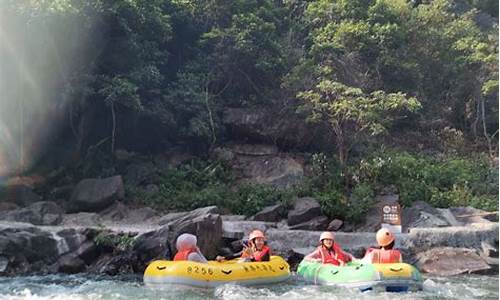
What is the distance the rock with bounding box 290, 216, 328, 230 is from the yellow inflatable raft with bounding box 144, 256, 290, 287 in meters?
4.22

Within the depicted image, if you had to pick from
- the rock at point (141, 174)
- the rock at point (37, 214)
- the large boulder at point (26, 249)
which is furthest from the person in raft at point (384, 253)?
the rock at point (141, 174)

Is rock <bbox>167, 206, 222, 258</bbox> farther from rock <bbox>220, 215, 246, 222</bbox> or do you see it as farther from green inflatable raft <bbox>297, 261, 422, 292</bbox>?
green inflatable raft <bbox>297, 261, 422, 292</bbox>

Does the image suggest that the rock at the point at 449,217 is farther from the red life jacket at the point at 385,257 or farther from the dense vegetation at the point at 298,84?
the red life jacket at the point at 385,257

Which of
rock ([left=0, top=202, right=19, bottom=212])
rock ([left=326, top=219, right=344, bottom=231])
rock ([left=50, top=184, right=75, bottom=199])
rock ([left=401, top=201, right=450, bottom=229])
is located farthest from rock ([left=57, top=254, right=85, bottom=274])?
rock ([left=401, top=201, right=450, bottom=229])

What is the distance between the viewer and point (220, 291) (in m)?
9.20

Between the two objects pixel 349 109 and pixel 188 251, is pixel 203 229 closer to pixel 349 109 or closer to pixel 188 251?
pixel 188 251

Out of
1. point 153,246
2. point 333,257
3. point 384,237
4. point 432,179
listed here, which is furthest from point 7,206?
point 432,179

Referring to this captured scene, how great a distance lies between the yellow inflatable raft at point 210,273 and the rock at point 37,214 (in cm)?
628

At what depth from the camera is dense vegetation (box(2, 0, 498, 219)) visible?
16.7 metres

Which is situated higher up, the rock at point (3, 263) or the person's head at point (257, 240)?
the person's head at point (257, 240)

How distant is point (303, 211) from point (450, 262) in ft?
13.7

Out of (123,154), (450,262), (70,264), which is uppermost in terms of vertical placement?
(123,154)

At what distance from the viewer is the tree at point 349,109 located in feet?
53.0

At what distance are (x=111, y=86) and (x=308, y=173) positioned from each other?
684 centimetres
